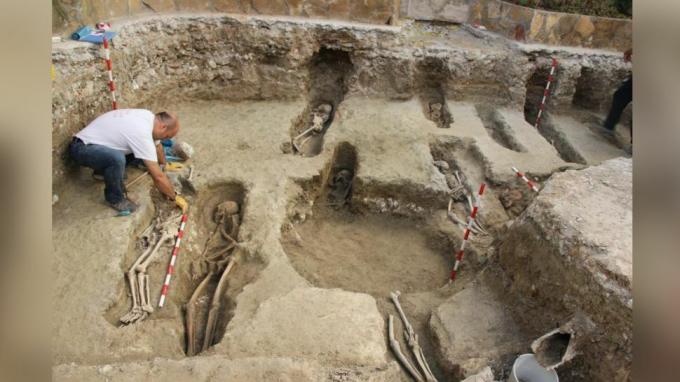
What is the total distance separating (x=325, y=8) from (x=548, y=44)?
12.7ft

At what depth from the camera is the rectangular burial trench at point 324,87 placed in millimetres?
7355

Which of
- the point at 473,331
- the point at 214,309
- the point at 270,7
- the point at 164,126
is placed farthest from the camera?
the point at 270,7

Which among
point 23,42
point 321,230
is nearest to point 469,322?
point 321,230

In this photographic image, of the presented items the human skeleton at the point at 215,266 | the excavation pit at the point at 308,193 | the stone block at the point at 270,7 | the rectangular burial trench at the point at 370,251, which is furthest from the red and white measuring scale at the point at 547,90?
the human skeleton at the point at 215,266

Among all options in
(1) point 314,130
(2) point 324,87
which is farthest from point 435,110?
(1) point 314,130

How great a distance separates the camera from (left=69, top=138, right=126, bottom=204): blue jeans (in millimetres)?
4477

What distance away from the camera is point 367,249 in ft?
17.5

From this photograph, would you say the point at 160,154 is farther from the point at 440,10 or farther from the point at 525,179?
the point at 440,10

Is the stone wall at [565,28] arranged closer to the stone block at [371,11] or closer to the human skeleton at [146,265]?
the stone block at [371,11]

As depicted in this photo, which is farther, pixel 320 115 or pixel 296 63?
pixel 320 115

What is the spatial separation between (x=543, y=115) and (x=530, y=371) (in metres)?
6.06

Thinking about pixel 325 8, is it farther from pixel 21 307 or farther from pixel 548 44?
pixel 21 307

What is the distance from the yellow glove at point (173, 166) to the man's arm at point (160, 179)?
1.49 feet

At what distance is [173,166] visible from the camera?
5.41m
